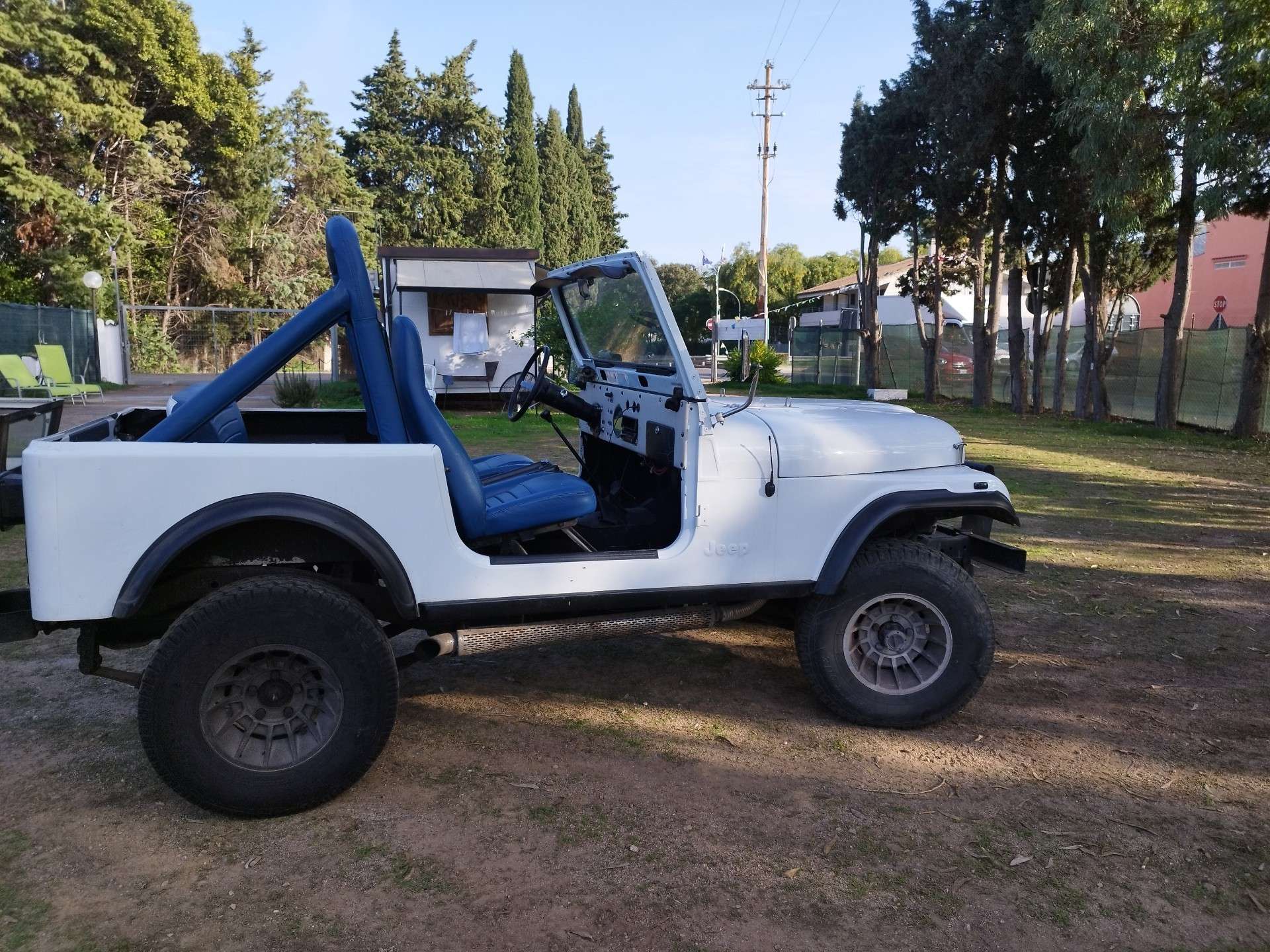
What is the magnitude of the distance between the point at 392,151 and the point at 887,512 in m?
45.1

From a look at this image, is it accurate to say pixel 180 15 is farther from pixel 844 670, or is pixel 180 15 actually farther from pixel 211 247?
pixel 844 670

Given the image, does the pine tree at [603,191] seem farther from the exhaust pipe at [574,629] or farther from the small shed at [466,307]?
the exhaust pipe at [574,629]

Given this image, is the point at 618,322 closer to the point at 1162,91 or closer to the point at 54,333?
the point at 1162,91

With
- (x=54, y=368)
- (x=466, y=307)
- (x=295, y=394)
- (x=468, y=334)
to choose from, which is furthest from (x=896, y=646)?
(x=54, y=368)

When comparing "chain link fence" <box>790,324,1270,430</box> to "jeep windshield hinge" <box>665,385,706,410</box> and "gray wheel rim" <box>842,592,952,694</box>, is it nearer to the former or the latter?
"gray wheel rim" <box>842,592,952,694</box>

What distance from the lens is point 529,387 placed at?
4465 millimetres

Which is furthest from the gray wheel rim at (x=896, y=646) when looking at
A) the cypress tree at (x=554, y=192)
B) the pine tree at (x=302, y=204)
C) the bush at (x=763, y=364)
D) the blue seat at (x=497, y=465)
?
the cypress tree at (x=554, y=192)

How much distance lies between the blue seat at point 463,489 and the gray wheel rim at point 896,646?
1222 mm

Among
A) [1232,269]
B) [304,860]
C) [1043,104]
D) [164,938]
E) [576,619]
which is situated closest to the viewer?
[164,938]

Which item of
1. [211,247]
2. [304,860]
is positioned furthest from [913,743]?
[211,247]

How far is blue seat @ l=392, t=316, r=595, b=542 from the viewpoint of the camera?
11.4 ft

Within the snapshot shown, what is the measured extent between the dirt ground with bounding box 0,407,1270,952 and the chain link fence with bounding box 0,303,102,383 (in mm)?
17866

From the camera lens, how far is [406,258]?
18.9m

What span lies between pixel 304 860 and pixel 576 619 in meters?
1.24
